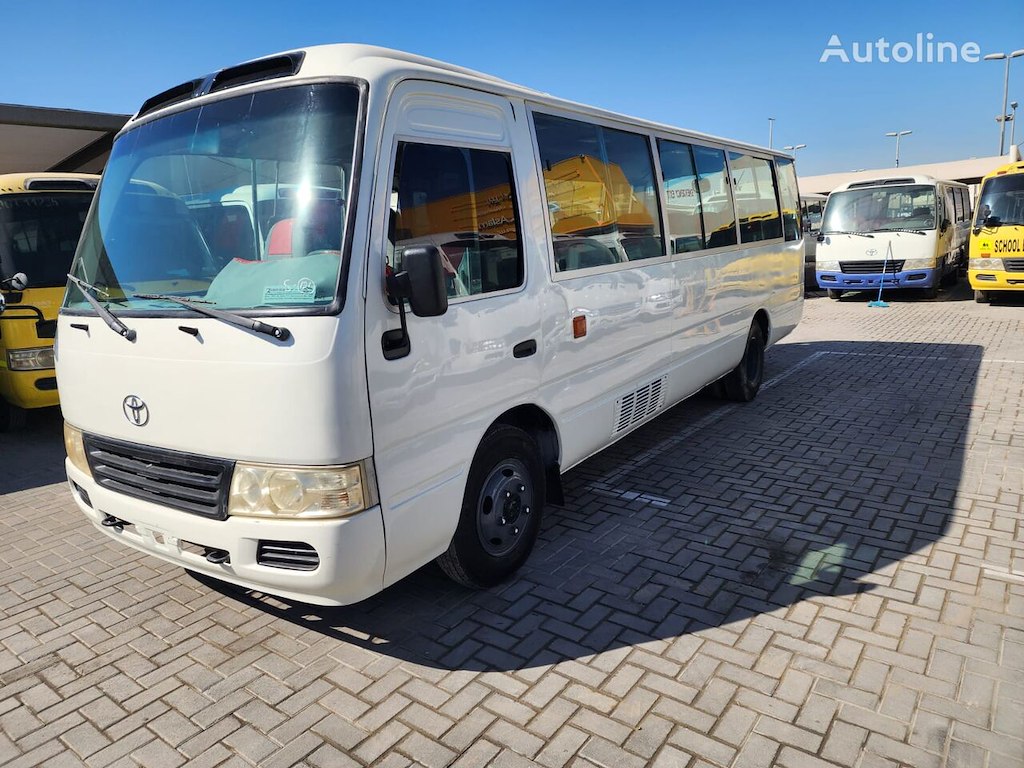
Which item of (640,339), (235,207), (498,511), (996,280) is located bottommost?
(498,511)

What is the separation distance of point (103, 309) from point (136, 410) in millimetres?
529

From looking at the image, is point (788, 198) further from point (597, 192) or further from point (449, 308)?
point (449, 308)

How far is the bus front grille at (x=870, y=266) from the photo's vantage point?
15438 millimetres

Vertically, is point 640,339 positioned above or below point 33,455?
above

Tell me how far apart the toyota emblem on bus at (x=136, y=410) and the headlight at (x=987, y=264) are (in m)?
15.1

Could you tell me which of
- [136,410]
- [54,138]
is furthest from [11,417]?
[54,138]

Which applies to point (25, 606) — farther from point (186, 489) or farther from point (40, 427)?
point (40, 427)

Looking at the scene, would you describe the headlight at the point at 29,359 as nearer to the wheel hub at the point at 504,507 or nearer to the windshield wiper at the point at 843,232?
the wheel hub at the point at 504,507

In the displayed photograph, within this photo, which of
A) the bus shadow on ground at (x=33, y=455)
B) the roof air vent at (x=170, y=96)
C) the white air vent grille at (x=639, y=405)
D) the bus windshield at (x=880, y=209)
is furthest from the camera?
the bus windshield at (x=880, y=209)

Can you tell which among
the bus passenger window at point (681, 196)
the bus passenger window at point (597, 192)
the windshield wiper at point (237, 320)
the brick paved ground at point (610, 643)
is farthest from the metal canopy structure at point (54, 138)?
the windshield wiper at point (237, 320)

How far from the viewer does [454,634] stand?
135 inches

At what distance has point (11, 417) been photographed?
7.45 metres

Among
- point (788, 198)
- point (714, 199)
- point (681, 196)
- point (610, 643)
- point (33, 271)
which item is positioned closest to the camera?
point (610, 643)

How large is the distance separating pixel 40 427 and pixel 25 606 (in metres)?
4.78
